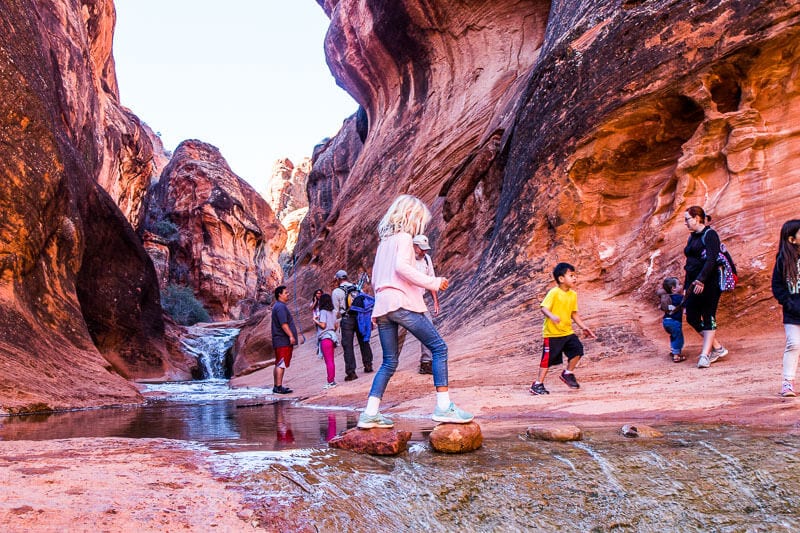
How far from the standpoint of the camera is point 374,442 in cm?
330

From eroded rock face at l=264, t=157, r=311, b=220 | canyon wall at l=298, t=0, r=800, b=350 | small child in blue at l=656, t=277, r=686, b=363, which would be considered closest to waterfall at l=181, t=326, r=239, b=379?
canyon wall at l=298, t=0, r=800, b=350

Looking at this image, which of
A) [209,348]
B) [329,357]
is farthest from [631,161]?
[209,348]

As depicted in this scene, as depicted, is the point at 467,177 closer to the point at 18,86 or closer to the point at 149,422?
the point at 18,86

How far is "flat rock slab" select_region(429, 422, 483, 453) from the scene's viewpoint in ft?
10.6

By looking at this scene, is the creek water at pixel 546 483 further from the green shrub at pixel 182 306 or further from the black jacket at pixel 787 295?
the green shrub at pixel 182 306

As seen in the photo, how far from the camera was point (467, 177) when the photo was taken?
14523mm

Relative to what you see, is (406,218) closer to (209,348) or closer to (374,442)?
(374,442)

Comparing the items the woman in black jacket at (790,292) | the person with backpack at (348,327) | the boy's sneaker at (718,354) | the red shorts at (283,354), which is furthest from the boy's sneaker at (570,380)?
the red shorts at (283,354)

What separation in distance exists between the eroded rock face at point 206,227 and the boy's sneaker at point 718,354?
121 ft

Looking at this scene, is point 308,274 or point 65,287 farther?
point 308,274

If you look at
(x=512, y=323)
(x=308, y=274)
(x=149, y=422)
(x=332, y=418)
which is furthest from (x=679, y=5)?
(x=308, y=274)

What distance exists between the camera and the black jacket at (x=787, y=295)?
454 cm

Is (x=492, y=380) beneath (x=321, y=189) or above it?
beneath

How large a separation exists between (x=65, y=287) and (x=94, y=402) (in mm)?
4031
